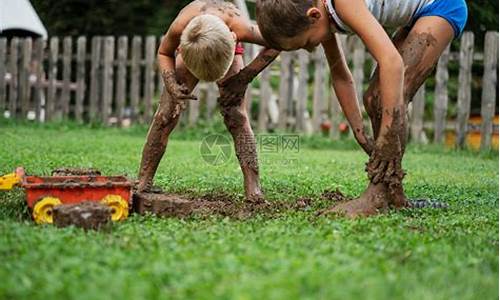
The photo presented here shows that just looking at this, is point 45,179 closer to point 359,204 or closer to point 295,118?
point 359,204

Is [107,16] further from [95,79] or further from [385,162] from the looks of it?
[385,162]

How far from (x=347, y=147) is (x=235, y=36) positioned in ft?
20.6

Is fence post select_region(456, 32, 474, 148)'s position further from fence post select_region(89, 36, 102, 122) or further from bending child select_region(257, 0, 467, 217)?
bending child select_region(257, 0, 467, 217)

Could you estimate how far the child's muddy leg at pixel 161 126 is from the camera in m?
4.34

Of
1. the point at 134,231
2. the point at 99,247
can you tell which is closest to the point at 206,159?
the point at 134,231

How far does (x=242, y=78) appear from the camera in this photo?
430 centimetres

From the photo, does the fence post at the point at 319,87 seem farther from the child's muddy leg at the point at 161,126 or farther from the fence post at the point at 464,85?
the child's muddy leg at the point at 161,126

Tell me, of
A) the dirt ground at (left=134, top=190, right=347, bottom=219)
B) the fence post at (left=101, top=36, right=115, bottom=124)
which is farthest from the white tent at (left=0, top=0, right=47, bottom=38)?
the dirt ground at (left=134, top=190, right=347, bottom=219)

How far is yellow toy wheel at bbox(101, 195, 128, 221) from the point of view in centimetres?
346

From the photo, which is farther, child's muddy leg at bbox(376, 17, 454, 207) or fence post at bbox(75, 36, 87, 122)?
fence post at bbox(75, 36, 87, 122)

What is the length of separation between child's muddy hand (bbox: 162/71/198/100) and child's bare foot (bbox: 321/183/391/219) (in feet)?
3.23

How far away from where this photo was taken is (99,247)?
259 centimetres

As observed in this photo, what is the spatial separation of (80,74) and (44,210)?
10407 mm

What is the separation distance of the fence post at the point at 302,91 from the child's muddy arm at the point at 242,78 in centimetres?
698
